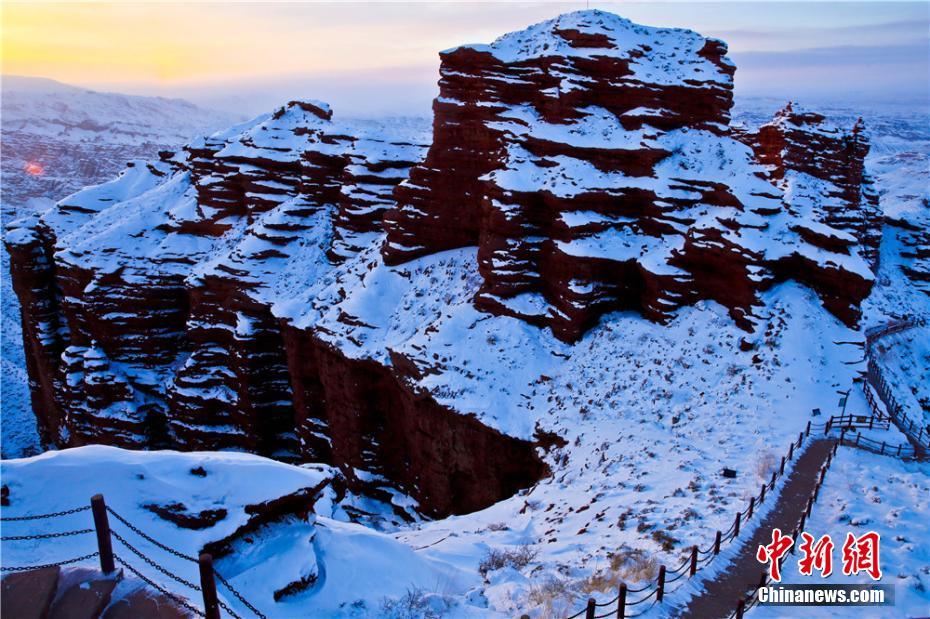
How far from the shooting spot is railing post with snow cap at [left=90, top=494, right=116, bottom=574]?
8.54 meters

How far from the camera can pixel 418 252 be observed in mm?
38344

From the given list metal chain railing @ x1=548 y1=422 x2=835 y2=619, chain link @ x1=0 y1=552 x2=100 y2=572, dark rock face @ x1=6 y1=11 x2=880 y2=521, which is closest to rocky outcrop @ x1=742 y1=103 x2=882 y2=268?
dark rock face @ x1=6 y1=11 x2=880 y2=521

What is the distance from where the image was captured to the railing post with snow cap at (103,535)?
8539 mm

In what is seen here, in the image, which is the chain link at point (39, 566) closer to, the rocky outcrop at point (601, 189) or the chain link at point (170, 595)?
the chain link at point (170, 595)

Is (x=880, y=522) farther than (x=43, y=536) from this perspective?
Yes

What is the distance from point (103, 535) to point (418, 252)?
1209 inches

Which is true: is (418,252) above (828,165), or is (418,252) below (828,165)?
below

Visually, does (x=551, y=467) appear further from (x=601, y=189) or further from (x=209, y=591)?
(x=209, y=591)

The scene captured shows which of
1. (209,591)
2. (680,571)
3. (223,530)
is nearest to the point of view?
(209,591)

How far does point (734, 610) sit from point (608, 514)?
645 cm

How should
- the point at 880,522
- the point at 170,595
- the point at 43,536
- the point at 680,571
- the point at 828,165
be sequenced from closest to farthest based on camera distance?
the point at 170,595 → the point at 43,536 → the point at 680,571 → the point at 880,522 → the point at 828,165

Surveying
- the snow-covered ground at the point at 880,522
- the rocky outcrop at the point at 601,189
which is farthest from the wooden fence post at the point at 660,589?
the rocky outcrop at the point at 601,189

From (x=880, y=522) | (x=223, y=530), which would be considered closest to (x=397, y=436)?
(x=223, y=530)

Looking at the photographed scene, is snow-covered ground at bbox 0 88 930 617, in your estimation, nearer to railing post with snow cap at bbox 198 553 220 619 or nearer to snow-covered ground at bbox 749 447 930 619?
snow-covered ground at bbox 749 447 930 619
